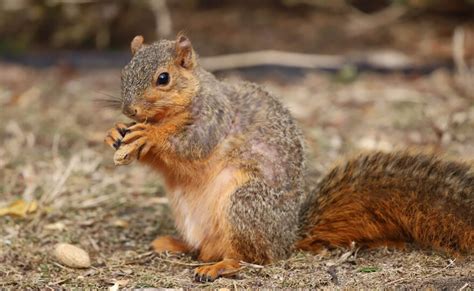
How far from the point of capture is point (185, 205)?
330 cm

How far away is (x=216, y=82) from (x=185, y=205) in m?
0.56

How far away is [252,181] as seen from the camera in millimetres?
3199

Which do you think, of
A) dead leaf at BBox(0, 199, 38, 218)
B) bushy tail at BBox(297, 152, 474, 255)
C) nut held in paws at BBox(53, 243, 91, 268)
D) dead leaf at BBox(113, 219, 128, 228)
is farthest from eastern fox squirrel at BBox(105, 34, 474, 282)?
dead leaf at BBox(0, 199, 38, 218)

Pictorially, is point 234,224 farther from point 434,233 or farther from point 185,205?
point 434,233

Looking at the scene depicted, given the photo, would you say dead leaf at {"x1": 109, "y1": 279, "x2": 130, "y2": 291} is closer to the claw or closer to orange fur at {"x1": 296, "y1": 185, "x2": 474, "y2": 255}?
the claw

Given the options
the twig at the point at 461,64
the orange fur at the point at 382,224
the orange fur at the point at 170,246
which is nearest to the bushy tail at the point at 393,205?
the orange fur at the point at 382,224

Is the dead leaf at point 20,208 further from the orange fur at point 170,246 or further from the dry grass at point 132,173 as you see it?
the orange fur at point 170,246

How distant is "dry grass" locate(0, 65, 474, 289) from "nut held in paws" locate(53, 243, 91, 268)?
3 centimetres

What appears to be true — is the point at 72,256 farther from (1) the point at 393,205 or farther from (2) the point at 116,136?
(1) the point at 393,205

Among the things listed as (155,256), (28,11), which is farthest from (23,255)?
(28,11)

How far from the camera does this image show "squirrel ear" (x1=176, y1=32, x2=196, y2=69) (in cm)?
332

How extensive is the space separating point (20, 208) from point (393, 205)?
1.74 metres

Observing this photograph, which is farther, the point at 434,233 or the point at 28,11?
the point at 28,11

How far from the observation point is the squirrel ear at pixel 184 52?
10.9 feet
